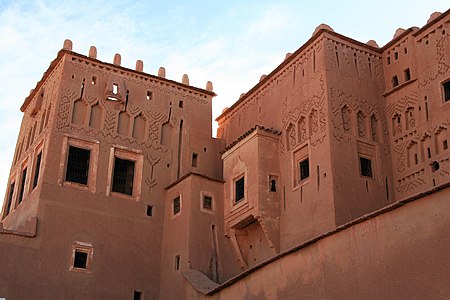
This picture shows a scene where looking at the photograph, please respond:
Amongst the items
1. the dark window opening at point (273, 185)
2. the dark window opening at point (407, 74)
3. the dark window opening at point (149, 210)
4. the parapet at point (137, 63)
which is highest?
the parapet at point (137, 63)

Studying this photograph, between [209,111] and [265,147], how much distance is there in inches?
183

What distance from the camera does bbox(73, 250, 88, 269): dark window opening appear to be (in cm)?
1953

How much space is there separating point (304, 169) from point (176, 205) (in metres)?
4.38

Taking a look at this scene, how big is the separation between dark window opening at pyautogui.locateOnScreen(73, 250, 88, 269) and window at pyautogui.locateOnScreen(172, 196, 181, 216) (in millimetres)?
3017

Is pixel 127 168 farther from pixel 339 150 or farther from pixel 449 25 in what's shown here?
pixel 449 25

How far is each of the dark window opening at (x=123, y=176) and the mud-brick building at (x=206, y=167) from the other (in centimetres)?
4

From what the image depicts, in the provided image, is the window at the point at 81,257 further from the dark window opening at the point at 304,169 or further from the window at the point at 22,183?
the dark window opening at the point at 304,169

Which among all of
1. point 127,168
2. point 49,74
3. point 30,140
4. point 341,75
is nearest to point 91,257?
point 127,168

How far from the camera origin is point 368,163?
61.8ft

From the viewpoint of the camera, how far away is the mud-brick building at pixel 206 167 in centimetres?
1825

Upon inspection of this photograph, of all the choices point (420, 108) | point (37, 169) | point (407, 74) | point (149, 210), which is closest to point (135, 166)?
point (149, 210)

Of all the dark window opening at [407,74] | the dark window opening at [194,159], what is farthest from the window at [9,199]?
the dark window opening at [407,74]

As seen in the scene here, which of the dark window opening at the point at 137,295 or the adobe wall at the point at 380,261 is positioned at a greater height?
the dark window opening at the point at 137,295

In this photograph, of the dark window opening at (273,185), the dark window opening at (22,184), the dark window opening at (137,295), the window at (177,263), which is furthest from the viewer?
the dark window opening at (22,184)
